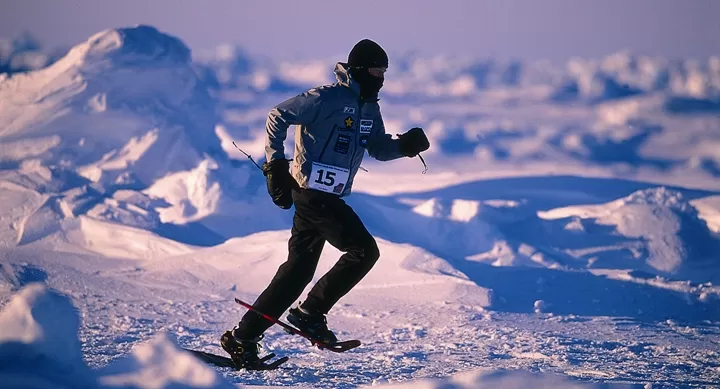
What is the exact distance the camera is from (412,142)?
17.2 ft

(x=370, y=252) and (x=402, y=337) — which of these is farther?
(x=402, y=337)

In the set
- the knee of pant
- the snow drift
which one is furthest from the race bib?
the snow drift

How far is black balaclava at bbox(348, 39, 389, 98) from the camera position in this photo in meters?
5.09

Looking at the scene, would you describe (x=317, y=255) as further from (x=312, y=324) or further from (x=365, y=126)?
(x=365, y=126)

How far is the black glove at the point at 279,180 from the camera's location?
4863 millimetres

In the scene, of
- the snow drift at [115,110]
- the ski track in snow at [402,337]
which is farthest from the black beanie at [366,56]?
the snow drift at [115,110]

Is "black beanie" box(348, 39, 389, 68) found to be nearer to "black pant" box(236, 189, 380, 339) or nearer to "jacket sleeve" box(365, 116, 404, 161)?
"jacket sleeve" box(365, 116, 404, 161)

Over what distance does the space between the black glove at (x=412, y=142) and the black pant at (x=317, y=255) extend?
0.50 m

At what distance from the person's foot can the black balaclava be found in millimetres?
1704

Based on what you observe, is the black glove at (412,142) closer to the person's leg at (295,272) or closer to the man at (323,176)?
the man at (323,176)

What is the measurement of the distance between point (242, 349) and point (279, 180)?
119 centimetres

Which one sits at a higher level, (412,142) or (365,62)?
(365,62)

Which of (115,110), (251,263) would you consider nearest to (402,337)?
(251,263)

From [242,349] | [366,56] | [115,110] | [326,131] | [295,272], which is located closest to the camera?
[326,131]
